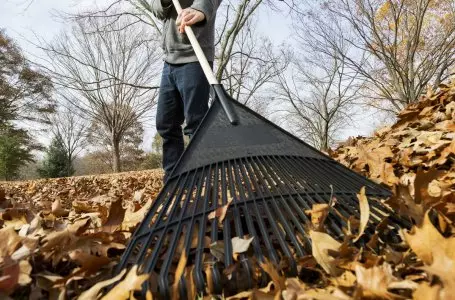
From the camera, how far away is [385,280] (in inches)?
24.4

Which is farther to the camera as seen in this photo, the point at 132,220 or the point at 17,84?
the point at 17,84

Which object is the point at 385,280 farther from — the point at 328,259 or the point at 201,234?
the point at 201,234

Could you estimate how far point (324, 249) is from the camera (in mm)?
778

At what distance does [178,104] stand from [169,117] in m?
0.12

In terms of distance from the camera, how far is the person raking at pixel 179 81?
229 cm

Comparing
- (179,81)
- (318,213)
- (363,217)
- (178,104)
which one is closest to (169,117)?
(178,104)

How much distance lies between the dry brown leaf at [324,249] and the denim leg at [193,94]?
5.19 ft

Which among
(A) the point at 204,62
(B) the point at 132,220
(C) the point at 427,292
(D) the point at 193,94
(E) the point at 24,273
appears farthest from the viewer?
(D) the point at 193,94

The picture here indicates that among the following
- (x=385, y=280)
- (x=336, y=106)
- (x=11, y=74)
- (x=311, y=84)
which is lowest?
A: (x=385, y=280)

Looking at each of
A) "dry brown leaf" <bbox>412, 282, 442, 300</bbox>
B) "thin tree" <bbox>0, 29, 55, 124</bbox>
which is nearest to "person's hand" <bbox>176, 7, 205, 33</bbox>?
"dry brown leaf" <bbox>412, 282, 442, 300</bbox>

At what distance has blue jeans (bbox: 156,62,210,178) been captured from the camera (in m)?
2.29

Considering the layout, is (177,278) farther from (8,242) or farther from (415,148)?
(415,148)

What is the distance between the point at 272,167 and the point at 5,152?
25386 millimetres

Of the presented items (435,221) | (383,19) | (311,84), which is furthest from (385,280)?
(311,84)
